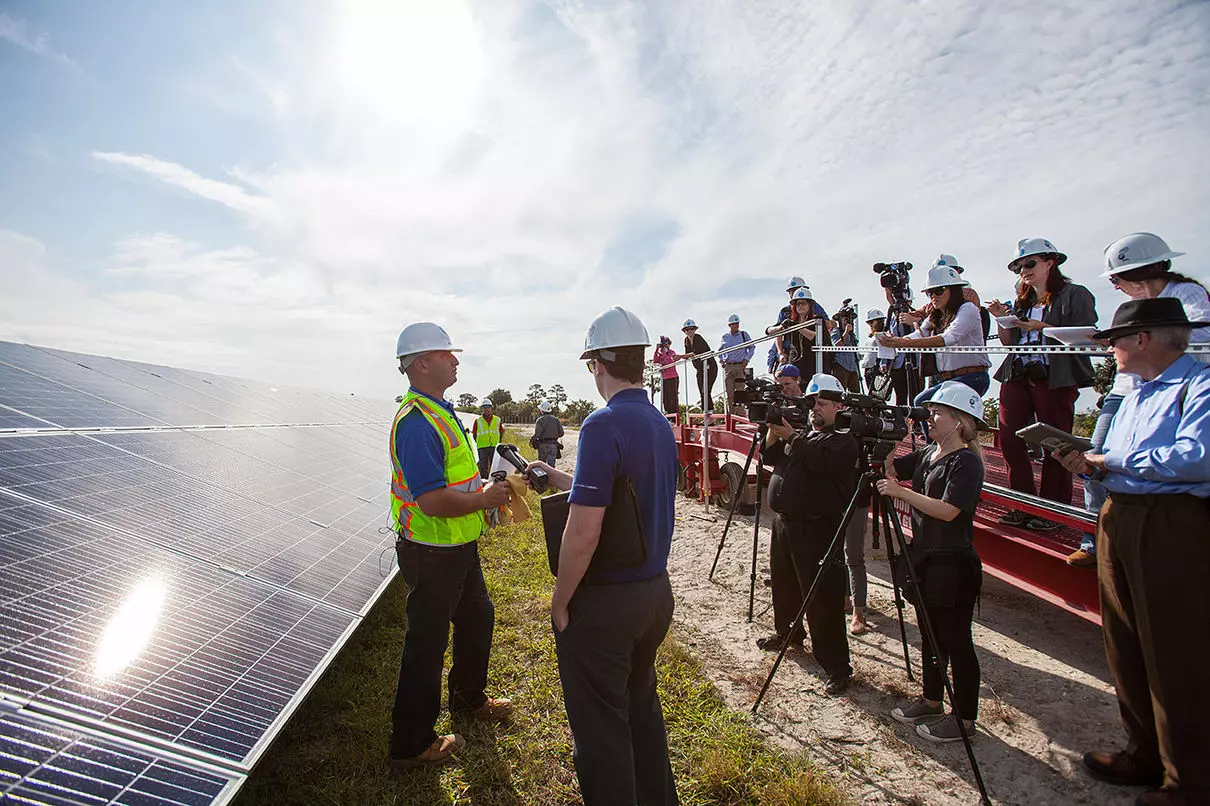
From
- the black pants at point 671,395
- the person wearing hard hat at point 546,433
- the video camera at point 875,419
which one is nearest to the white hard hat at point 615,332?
the video camera at point 875,419

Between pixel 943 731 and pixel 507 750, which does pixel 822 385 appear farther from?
pixel 507 750

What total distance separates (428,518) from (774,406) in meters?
2.72

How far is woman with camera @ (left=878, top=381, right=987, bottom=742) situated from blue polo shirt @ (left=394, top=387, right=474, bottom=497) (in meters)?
2.73

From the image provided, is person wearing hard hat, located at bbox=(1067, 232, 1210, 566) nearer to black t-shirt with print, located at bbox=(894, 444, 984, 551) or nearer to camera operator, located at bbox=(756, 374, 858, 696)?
black t-shirt with print, located at bbox=(894, 444, 984, 551)

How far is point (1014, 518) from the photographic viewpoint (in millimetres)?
4770

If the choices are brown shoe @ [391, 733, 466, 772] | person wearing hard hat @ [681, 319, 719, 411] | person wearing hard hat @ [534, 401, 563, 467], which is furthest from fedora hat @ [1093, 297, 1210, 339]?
person wearing hard hat @ [534, 401, 563, 467]

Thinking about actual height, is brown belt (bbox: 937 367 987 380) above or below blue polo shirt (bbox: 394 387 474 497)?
above

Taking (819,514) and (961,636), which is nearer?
(961,636)

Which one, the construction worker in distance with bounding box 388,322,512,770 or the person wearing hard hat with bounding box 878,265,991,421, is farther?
the person wearing hard hat with bounding box 878,265,991,421

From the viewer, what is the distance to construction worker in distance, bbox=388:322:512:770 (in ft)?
9.49

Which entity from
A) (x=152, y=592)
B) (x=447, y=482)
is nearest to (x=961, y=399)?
(x=447, y=482)

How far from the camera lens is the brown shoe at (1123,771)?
119 inches

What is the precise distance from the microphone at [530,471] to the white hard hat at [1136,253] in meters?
3.57

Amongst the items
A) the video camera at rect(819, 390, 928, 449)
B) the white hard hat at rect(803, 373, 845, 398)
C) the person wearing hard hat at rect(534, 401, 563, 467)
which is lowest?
the person wearing hard hat at rect(534, 401, 563, 467)
